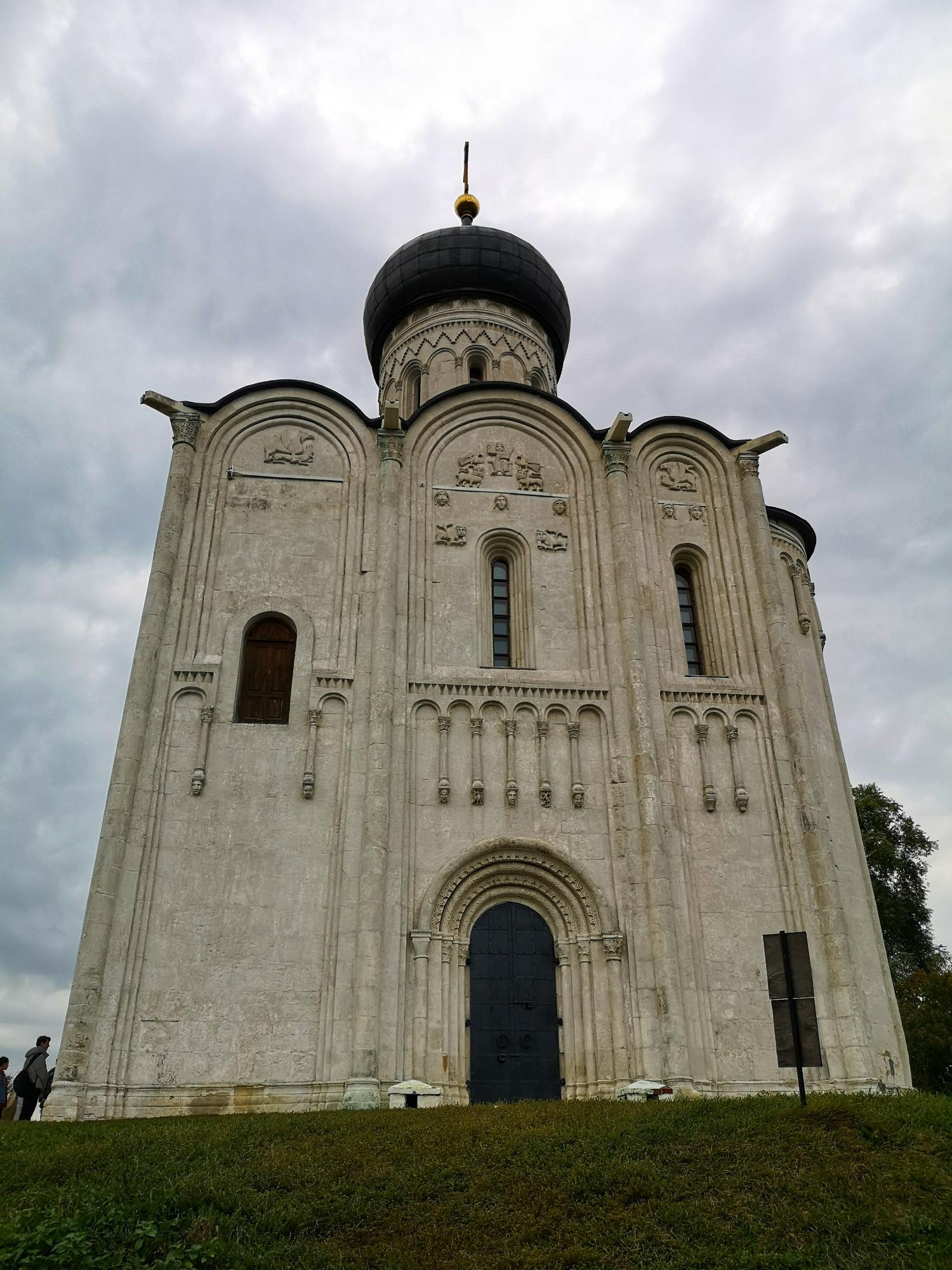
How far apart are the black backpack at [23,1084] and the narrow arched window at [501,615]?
Answer: 25.5 ft

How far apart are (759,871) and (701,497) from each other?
20.5ft

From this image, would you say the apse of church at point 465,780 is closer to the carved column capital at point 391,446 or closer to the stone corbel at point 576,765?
the stone corbel at point 576,765

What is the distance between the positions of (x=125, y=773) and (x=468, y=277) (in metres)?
13.4

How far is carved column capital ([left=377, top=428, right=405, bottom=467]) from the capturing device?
15375 millimetres

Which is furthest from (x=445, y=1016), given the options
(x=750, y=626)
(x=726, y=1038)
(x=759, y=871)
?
(x=750, y=626)

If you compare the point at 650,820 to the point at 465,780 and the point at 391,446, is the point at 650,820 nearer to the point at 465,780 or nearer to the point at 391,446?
the point at 465,780

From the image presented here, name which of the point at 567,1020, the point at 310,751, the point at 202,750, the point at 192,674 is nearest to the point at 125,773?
the point at 202,750

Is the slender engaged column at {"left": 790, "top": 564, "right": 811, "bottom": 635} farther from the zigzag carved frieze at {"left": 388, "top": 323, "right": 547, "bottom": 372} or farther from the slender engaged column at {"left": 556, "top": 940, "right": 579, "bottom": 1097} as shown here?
the zigzag carved frieze at {"left": 388, "top": 323, "right": 547, "bottom": 372}

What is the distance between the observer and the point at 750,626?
15055mm

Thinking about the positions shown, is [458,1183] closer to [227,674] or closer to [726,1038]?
[726,1038]

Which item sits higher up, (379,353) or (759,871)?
(379,353)

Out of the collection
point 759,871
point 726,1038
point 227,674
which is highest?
point 227,674

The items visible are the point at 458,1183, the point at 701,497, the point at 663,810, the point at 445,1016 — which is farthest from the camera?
the point at 701,497

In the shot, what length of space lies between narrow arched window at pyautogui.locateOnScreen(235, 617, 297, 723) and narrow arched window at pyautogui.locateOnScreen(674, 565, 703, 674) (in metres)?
5.90
